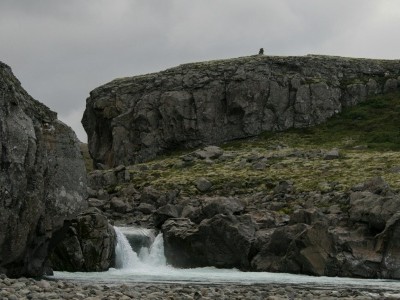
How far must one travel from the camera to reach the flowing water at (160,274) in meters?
50.6

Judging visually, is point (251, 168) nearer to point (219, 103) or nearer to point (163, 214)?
point (163, 214)

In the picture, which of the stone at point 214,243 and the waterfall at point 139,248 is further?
the waterfall at point 139,248

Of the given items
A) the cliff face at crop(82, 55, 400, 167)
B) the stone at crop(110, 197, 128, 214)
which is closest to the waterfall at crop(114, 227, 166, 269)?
the stone at crop(110, 197, 128, 214)

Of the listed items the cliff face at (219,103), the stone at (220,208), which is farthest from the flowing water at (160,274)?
the cliff face at (219,103)

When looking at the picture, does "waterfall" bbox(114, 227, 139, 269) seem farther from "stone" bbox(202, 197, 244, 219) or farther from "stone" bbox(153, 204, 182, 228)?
"stone" bbox(202, 197, 244, 219)

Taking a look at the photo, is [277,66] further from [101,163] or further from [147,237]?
[147,237]

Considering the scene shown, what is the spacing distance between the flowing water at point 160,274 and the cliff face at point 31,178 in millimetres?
4574

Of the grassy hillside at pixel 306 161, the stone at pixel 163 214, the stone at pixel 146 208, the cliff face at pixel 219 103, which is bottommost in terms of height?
the stone at pixel 163 214

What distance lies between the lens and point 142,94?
5320 inches

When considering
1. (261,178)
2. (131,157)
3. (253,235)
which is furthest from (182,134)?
(253,235)

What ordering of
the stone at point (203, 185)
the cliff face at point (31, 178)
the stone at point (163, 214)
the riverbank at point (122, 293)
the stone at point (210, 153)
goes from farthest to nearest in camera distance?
the stone at point (210, 153)
the stone at point (203, 185)
the stone at point (163, 214)
the cliff face at point (31, 178)
the riverbank at point (122, 293)

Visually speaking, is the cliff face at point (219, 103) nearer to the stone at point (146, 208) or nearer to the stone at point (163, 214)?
the stone at point (146, 208)

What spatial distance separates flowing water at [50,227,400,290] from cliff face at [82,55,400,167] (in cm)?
5901

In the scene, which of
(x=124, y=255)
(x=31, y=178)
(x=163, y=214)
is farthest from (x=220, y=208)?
(x=31, y=178)
